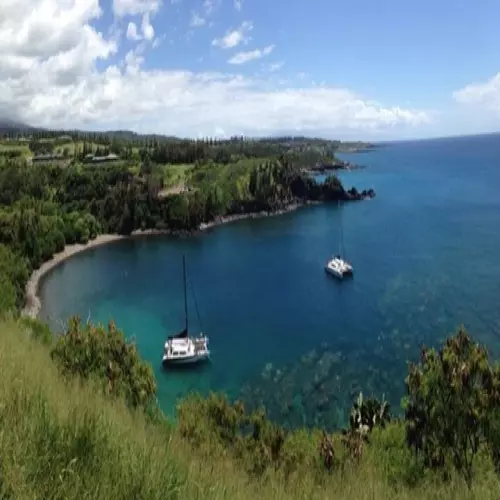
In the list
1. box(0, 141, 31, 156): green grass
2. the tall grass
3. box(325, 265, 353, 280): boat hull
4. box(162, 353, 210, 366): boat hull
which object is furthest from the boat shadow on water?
box(0, 141, 31, 156): green grass

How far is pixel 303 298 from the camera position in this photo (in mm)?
54562

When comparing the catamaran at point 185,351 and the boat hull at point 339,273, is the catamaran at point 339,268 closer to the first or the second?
the boat hull at point 339,273

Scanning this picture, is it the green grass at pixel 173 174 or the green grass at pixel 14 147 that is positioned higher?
the green grass at pixel 14 147

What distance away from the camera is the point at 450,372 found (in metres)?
12.5

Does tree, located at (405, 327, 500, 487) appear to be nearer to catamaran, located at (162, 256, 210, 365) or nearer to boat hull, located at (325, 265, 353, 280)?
catamaran, located at (162, 256, 210, 365)

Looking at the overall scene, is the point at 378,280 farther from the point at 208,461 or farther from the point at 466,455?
the point at 208,461

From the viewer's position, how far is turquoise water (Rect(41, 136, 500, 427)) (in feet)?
118

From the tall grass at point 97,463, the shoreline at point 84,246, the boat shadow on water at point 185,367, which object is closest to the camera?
the tall grass at point 97,463

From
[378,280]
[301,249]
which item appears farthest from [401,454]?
[301,249]

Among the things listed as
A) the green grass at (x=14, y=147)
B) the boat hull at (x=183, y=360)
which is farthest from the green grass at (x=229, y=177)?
the boat hull at (x=183, y=360)

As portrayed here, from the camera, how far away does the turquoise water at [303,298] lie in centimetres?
3606

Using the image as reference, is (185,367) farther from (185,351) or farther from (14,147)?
(14,147)

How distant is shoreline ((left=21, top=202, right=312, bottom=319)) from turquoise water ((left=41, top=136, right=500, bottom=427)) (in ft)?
4.96

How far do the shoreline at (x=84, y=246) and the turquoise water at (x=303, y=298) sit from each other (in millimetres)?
1511
